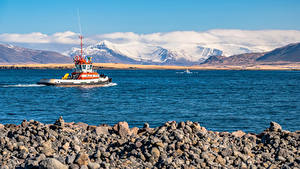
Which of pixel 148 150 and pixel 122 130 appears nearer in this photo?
pixel 148 150

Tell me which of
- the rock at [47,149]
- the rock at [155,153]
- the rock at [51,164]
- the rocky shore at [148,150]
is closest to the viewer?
the rock at [51,164]

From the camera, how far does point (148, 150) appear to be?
1353cm

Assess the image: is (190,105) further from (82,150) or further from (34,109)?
(82,150)

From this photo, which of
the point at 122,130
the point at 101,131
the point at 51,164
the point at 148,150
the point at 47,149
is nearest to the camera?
the point at 51,164

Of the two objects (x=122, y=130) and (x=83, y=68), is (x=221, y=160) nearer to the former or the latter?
(x=122, y=130)

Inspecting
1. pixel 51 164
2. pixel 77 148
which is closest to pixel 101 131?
pixel 77 148

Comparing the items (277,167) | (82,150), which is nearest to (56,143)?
(82,150)

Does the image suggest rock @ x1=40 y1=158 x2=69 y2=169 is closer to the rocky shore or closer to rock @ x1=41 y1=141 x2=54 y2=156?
the rocky shore

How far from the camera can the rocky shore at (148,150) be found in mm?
12781

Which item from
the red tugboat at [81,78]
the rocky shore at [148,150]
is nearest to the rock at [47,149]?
the rocky shore at [148,150]

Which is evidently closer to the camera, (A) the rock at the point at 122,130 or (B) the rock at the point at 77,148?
(B) the rock at the point at 77,148

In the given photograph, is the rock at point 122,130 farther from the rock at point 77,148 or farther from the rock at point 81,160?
the rock at point 81,160

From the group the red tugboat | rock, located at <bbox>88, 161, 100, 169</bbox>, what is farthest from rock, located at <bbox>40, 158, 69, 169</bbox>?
the red tugboat

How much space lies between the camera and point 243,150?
49.1ft
